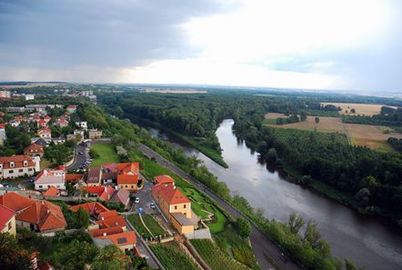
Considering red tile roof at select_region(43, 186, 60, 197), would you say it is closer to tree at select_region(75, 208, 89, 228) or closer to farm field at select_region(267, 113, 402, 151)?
tree at select_region(75, 208, 89, 228)

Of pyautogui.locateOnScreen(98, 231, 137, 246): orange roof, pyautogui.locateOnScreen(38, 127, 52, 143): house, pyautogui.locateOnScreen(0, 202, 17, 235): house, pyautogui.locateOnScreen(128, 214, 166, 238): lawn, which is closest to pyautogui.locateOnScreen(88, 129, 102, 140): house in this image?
pyautogui.locateOnScreen(38, 127, 52, 143): house

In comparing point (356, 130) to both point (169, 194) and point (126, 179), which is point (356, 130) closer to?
point (126, 179)

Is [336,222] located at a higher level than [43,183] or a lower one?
lower

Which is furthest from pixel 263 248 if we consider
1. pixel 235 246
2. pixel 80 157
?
pixel 80 157

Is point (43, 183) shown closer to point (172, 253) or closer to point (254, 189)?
point (172, 253)

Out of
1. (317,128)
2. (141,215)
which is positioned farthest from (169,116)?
(141,215)
